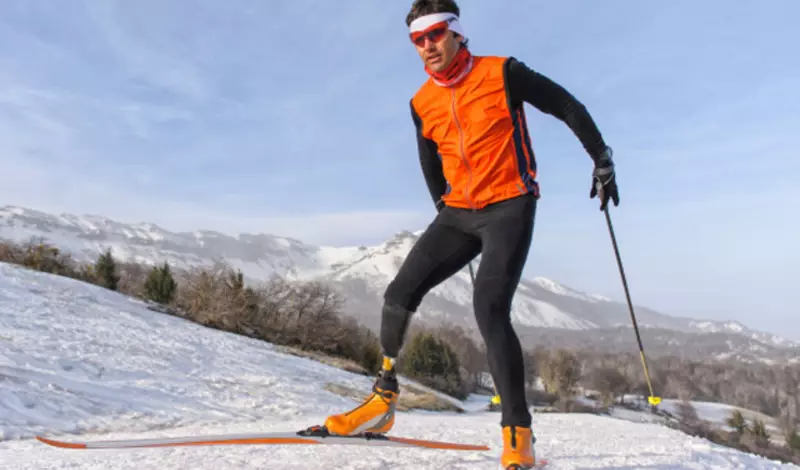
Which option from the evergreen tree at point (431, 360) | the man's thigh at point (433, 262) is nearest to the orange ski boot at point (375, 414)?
the man's thigh at point (433, 262)

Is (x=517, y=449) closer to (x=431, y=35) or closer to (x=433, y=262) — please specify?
(x=433, y=262)

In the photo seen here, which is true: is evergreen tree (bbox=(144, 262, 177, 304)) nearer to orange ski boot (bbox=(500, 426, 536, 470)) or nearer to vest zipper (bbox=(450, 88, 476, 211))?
vest zipper (bbox=(450, 88, 476, 211))

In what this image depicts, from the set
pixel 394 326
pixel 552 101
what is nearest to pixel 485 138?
pixel 552 101

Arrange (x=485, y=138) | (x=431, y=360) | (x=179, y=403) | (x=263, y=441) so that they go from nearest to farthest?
(x=263, y=441) < (x=485, y=138) < (x=179, y=403) < (x=431, y=360)

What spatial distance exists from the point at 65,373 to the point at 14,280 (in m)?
5.23

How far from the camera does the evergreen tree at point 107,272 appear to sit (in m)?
15.9

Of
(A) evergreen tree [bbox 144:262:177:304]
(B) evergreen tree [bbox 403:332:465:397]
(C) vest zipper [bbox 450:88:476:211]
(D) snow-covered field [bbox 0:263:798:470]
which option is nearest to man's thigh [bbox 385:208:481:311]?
(C) vest zipper [bbox 450:88:476:211]

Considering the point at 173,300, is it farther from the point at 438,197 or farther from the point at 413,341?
the point at 413,341

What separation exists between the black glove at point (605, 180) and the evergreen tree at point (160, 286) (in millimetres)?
14450

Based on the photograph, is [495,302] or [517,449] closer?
[517,449]

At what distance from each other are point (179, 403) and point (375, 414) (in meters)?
3.19

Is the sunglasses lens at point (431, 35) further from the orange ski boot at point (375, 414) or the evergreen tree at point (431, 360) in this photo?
the evergreen tree at point (431, 360)

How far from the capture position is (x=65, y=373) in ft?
17.6

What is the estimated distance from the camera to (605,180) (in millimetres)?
3051
